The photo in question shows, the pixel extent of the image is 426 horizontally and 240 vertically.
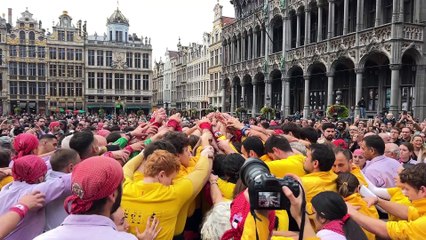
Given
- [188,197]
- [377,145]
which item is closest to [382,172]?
[377,145]

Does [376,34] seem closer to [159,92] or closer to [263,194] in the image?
[263,194]

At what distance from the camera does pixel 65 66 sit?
57.5 metres

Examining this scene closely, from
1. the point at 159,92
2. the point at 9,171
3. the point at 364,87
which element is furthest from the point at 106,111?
the point at 9,171

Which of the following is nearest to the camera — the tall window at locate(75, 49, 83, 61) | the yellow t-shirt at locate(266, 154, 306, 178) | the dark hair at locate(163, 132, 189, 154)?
the yellow t-shirt at locate(266, 154, 306, 178)

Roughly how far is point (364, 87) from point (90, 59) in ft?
155

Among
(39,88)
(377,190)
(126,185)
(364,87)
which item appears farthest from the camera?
(39,88)

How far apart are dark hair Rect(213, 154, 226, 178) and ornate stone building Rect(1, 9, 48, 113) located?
57.9m

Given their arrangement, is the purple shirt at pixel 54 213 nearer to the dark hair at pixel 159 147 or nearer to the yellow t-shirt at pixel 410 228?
the dark hair at pixel 159 147

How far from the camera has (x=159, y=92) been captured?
84.8m

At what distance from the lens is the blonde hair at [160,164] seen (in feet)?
10.1

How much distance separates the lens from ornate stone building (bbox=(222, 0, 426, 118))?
19.8 meters

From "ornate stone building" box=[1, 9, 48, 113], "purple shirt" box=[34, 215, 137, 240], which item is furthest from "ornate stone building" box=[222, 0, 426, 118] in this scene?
"ornate stone building" box=[1, 9, 48, 113]

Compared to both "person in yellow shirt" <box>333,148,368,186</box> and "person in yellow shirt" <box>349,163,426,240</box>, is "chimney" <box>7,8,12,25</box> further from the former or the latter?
"person in yellow shirt" <box>349,163,426,240</box>

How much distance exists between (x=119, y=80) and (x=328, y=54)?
145 ft
